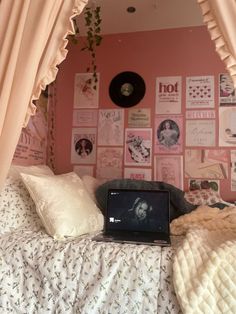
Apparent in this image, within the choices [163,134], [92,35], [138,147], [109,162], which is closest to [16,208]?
[109,162]

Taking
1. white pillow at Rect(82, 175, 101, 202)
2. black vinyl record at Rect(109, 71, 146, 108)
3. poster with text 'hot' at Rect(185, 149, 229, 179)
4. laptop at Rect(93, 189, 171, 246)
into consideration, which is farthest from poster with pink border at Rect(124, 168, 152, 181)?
laptop at Rect(93, 189, 171, 246)

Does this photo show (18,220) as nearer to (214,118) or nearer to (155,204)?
(155,204)

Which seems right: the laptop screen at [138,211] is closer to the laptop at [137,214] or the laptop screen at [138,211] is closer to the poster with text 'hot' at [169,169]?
the laptop at [137,214]

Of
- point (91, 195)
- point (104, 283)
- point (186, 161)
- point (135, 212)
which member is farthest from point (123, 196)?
point (186, 161)

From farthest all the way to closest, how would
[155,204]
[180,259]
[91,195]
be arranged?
[91,195], [155,204], [180,259]

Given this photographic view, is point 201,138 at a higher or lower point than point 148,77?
lower

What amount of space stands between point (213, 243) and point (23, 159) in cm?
154

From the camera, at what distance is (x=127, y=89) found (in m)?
2.53

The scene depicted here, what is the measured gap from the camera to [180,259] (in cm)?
114

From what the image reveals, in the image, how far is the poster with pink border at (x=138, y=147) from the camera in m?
2.46

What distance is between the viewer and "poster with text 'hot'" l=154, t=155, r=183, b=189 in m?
2.38

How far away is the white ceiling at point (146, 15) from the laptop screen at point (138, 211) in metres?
1.38

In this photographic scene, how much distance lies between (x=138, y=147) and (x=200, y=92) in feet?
2.20

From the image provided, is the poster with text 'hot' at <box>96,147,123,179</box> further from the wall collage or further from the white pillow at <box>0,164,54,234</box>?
the white pillow at <box>0,164,54,234</box>
